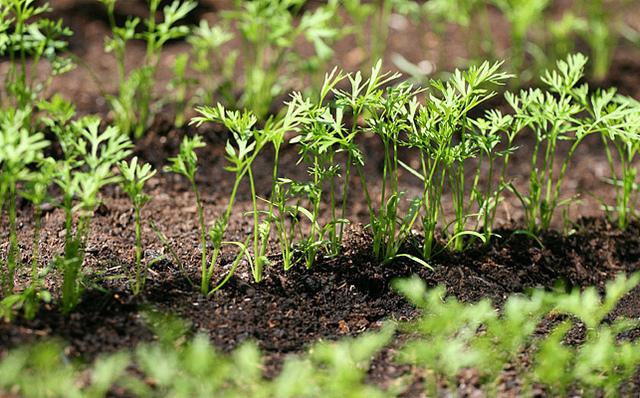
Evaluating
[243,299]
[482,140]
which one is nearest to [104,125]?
[243,299]

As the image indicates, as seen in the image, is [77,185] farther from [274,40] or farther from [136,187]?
[274,40]

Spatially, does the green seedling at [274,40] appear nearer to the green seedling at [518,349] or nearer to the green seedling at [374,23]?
the green seedling at [374,23]

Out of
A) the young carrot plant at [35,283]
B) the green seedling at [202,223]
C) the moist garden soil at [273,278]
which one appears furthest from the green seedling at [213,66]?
the young carrot plant at [35,283]

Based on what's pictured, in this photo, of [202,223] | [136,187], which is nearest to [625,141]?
[202,223]

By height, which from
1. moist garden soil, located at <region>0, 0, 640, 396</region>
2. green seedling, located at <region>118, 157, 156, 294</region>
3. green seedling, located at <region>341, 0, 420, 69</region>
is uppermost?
green seedling, located at <region>341, 0, 420, 69</region>

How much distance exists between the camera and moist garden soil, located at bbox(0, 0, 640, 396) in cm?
247

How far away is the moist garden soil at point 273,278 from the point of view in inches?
97.1

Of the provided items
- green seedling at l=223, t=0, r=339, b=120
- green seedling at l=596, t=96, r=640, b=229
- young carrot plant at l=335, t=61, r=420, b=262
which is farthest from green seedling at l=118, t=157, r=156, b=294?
green seedling at l=596, t=96, r=640, b=229

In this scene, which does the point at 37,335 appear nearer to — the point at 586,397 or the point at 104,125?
the point at 586,397

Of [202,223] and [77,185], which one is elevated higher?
[77,185]

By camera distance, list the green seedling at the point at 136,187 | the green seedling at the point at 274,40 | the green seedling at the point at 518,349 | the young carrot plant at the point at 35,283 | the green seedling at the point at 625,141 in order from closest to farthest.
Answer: the green seedling at the point at 518,349 < the young carrot plant at the point at 35,283 < the green seedling at the point at 136,187 < the green seedling at the point at 625,141 < the green seedling at the point at 274,40

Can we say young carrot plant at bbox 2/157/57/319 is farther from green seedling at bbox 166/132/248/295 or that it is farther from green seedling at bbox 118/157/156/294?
green seedling at bbox 166/132/248/295

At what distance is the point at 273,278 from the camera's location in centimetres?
284

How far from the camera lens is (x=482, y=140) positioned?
9.20 ft
